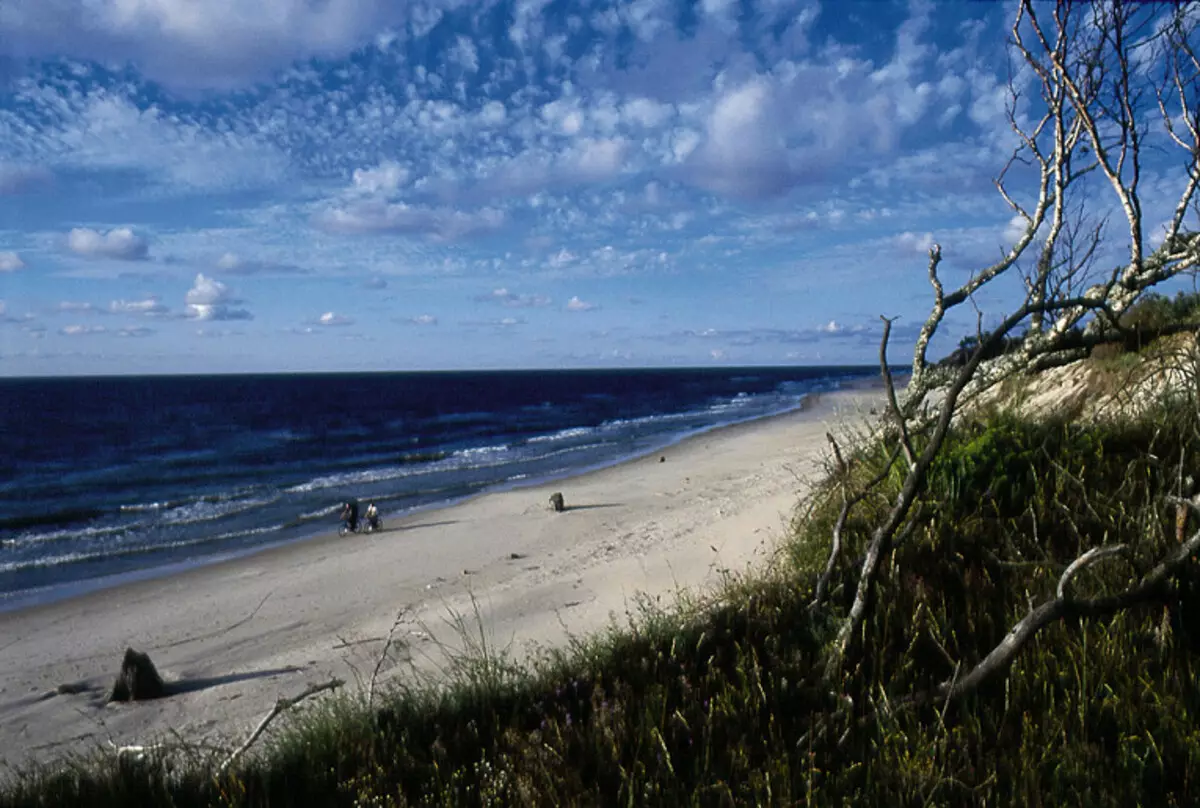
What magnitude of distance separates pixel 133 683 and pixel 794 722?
7128mm

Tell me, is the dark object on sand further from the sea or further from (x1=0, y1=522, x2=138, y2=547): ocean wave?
(x1=0, y1=522, x2=138, y2=547): ocean wave

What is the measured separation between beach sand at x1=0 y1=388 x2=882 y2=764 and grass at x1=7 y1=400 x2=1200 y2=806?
4.51 feet

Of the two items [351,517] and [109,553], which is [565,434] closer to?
[351,517]

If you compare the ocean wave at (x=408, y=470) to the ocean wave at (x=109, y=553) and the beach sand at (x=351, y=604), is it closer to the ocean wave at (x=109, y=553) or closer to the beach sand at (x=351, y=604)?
the ocean wave at (x=109, y=553)

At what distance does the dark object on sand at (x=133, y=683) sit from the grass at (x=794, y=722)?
14.8 feet

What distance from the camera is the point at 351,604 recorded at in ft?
34.7

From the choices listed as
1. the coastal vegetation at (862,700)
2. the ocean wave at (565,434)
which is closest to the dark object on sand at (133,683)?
the coastal vegetation at (862,700)

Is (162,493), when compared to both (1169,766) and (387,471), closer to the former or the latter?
(387,471)

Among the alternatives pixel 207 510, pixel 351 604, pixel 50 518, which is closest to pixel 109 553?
pixel 207 510

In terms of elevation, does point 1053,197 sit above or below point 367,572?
above

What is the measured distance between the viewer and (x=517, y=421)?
160 feet

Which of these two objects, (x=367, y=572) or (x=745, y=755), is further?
(x=367, y=572)

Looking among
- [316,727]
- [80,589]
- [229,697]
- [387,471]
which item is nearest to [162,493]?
[387,471]

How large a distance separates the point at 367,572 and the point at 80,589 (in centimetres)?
525
